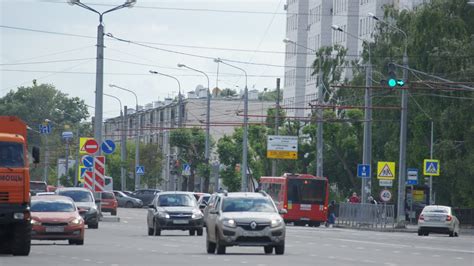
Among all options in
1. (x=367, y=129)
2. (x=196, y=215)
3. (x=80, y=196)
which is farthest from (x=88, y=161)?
(x=367, y=129)

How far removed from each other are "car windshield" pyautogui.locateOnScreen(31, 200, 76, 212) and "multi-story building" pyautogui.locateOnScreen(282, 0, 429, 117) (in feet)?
218

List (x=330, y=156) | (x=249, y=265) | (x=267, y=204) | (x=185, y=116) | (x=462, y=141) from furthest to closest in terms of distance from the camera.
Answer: (x=185, y=116), (x=330, y=156), (x=462, y=141), (x=267, y=204), (x=249, y=265)

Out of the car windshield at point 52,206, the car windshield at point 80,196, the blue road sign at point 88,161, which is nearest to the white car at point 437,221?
the blue road sign at point 88,161

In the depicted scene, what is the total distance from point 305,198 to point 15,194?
1731 inches

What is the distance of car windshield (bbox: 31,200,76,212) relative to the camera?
3756 centimetres

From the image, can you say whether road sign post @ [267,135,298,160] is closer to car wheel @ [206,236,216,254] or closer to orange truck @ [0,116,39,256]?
car wheel @ [206,236,216,254]

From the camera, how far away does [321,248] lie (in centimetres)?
3816

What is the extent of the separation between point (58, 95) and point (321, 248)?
151m

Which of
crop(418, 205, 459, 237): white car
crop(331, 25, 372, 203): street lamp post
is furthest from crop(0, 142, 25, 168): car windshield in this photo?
crop(331, 25, 372, 203): street lamp post

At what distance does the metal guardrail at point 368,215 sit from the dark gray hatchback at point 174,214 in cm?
2035

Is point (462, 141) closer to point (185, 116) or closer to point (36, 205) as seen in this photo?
point (36, 205)

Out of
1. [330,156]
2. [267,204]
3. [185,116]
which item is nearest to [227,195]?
[267,204]

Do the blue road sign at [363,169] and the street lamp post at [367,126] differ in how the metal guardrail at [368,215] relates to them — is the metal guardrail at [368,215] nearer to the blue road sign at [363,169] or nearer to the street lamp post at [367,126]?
the street lamp post at [367,126]

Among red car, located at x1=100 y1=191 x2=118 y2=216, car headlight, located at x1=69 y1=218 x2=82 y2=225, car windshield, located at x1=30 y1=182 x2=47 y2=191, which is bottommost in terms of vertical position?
red car, located at x1=100 y1=191 x2=118 y2=216
